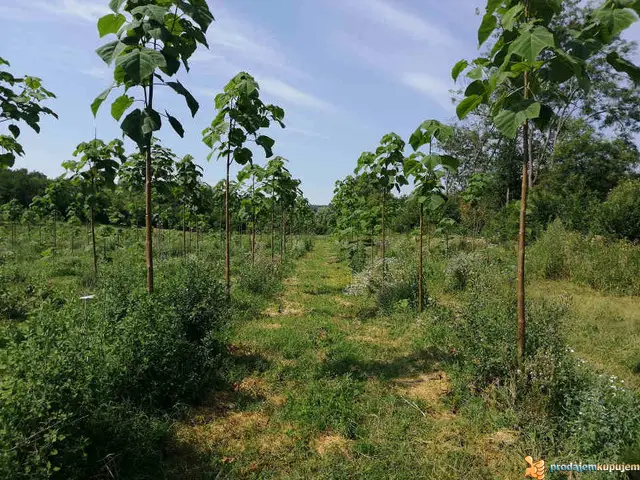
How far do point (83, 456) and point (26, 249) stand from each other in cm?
1964

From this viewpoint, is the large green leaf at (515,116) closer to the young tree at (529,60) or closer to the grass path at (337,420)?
the young tree at (529,60)

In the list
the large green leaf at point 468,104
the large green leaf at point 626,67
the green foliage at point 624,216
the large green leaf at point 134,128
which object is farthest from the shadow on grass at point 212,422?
the green foliage at point 624,216

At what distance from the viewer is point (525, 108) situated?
3080 millimetres

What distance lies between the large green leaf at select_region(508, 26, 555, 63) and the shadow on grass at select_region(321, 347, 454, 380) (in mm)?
3790

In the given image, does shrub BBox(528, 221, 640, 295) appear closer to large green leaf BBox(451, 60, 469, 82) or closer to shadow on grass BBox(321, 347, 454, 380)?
shadow on grass BBox(321, 347, 454, 380)

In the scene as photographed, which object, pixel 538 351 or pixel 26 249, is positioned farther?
pixel 26 249

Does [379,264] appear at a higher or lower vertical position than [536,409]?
higher

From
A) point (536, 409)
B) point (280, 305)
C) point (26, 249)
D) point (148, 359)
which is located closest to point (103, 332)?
point (148, 359)

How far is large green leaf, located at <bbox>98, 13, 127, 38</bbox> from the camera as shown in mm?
3199

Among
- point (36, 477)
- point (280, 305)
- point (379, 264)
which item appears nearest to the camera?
point (36, 477)

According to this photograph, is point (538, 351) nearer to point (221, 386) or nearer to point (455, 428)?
point (455, 428)

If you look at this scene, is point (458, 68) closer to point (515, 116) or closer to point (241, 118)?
point (515, 116)

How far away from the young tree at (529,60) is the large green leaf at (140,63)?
267 cm

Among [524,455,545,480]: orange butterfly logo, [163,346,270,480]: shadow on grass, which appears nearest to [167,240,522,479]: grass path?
[163,346,270,480]: shadow on grass
